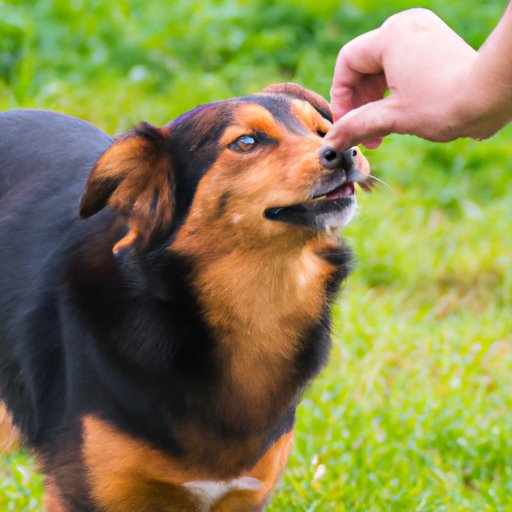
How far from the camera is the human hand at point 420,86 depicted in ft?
6.90

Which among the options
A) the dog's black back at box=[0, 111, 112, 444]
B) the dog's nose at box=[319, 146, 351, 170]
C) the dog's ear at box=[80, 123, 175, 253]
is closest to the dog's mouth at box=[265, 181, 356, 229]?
the dog's nose at box=[319, 146, 351, 170]

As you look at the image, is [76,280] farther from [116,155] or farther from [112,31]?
[112,31]

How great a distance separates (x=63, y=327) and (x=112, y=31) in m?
4.31

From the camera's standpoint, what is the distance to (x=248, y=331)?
9.82 feet

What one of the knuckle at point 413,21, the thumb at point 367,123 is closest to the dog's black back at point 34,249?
the thumb at point 367,123

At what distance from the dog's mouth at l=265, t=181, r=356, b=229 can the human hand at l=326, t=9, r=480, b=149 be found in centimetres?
38

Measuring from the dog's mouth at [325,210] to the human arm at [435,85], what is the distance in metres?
0.39

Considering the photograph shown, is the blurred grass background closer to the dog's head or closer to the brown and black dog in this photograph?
the brown and black dog

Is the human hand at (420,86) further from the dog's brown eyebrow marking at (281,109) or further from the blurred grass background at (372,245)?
the blurred grass background at (372,245)

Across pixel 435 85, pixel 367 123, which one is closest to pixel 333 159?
pixel 367 123

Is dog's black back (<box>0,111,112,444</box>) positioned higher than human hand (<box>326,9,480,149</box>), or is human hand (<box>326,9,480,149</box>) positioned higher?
human hand (<box>326,9,480,149</box>)

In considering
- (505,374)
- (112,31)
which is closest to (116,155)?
(505,374)

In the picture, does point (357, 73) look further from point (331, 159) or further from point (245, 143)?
point (245, 143)

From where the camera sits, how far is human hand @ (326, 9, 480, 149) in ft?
6.90
